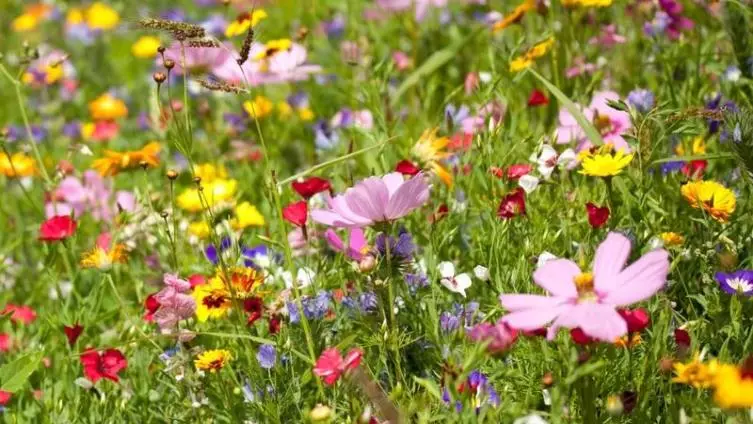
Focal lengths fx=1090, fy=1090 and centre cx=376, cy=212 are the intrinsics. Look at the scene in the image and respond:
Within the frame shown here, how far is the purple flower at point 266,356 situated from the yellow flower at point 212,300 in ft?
0.31

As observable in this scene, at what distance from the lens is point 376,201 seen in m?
1.56

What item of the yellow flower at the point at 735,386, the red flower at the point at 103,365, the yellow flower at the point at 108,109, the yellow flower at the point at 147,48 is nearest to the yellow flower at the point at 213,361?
the red flower at the point at 103,365

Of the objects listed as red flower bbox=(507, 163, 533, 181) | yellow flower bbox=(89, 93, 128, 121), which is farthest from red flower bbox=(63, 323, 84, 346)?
yellow flower bbox=(89, 93, 128, 121)

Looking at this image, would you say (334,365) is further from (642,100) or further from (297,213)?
Result: (642,100)

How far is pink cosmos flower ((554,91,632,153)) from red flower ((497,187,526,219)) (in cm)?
45

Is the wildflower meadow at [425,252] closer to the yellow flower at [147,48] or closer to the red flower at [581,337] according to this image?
the red flower at [581,337]

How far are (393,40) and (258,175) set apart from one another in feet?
3.02

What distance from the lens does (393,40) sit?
3570 mm

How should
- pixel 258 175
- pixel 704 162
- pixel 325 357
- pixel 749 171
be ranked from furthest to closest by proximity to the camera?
pixel 258 175 → pixel 704 162 → pixel 749 171 → pixel 325 357

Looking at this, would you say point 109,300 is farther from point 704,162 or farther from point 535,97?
point 704,162

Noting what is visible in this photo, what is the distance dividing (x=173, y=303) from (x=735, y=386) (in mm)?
908

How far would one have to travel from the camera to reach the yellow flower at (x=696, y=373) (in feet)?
4.17

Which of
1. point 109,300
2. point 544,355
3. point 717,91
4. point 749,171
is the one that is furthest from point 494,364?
point 717,91

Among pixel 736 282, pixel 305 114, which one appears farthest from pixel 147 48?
pixel 736 282
